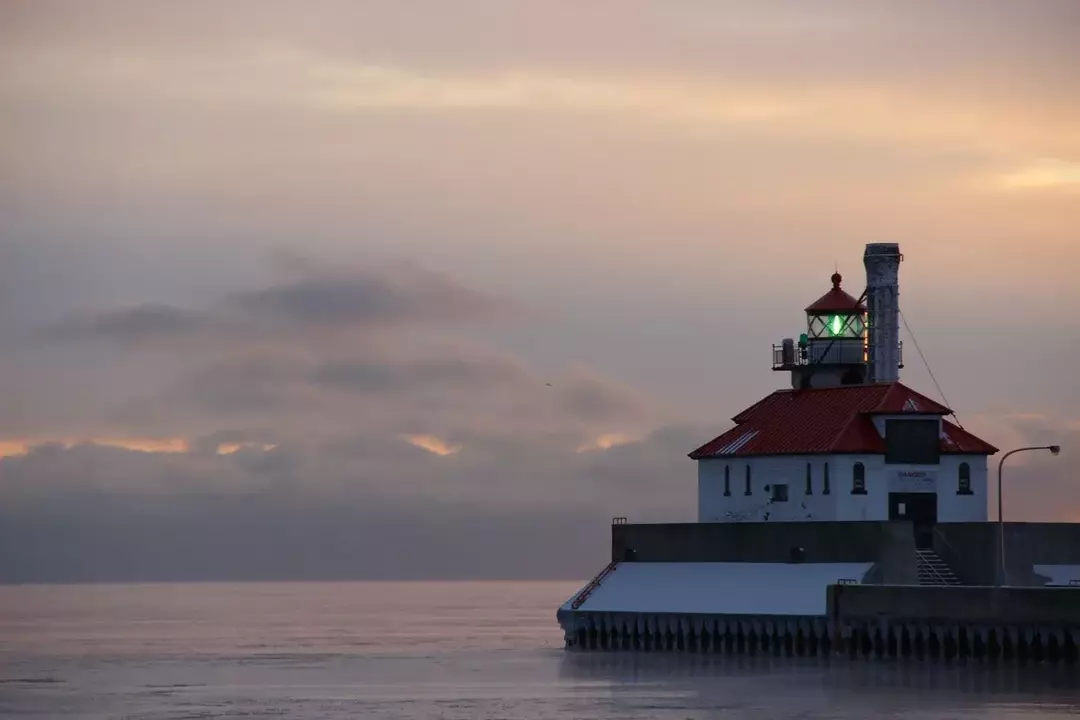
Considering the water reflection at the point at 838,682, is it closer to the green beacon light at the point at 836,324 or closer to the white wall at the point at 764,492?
the white wall at the point at 764,492

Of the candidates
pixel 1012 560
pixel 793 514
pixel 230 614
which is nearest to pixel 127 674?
pixel 793 514

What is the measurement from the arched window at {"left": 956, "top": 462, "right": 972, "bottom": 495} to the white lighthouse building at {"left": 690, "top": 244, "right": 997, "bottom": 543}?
0.03 m

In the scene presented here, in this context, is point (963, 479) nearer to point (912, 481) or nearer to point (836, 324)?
point (912, 481)

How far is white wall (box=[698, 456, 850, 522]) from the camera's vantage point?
70812 millimetres

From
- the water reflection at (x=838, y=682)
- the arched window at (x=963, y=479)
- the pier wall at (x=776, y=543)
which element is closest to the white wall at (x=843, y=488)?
the arched window at (x=963, y=479)

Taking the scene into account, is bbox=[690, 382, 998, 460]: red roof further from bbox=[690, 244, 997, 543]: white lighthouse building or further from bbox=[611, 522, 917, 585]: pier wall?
bbox=[611, 522, 917, 585]: pier wall

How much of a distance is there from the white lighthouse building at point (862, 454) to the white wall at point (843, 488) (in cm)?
3

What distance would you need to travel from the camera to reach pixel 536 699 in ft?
189

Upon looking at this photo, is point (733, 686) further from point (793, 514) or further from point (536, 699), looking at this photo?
point (793, 514)

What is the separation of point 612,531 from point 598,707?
20840 millimetres

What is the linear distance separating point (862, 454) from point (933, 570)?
4.59 metres

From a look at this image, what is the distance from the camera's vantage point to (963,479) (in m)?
71.4

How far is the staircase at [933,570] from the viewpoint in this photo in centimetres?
6775

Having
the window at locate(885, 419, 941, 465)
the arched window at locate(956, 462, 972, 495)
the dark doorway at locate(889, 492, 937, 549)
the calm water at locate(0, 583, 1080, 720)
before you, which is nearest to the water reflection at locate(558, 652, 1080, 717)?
the calm water at locate(0, 583, 1080, 720)
